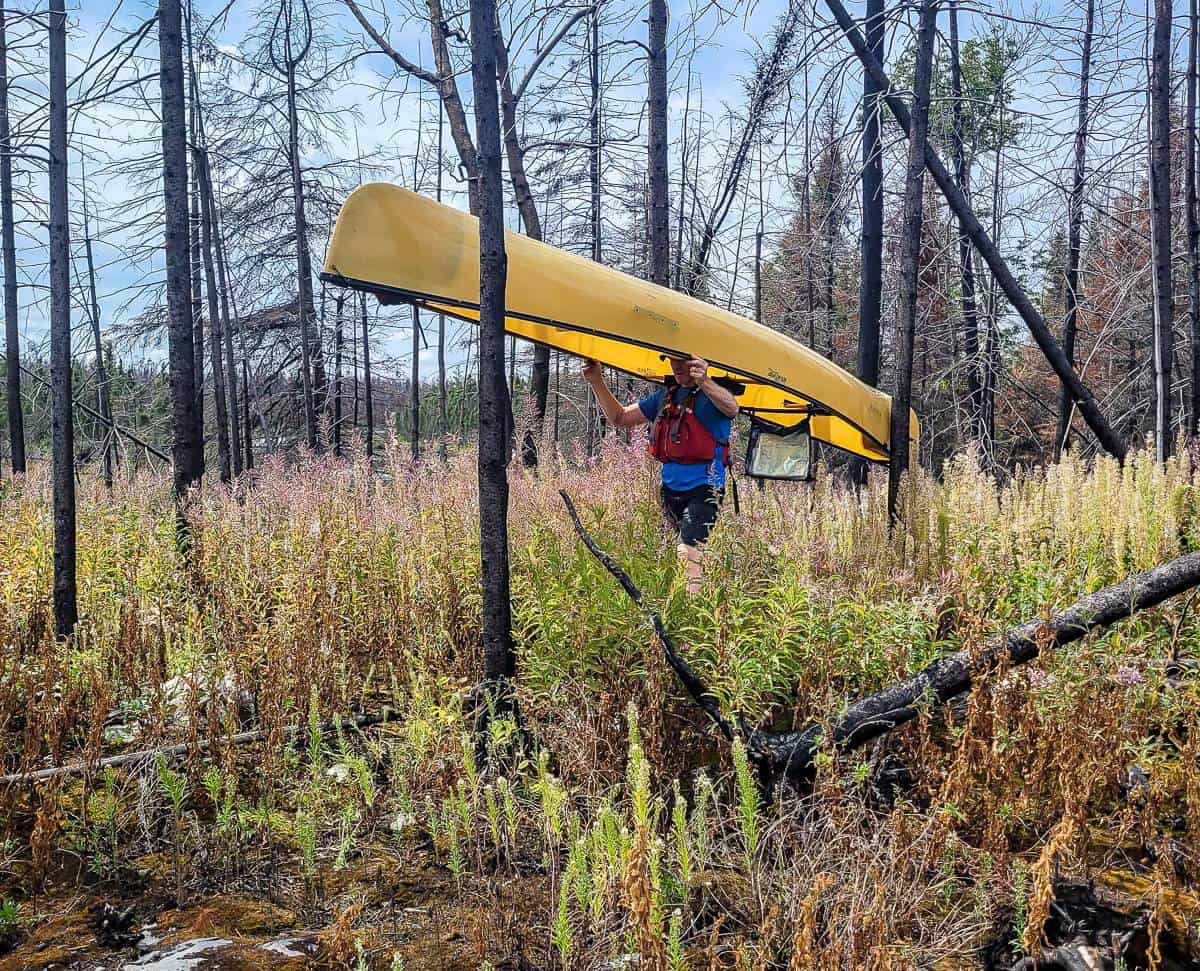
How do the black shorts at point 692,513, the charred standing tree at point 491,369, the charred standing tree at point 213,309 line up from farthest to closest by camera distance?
the charred standing tree at point 213,309, the black shorts at point 692,513, the charred standing tree at point 491,369

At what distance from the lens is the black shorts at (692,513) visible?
5340 millimetres

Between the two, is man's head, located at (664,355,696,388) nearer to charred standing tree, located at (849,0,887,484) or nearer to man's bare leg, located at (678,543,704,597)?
man's bare leg, located at (678,543,704,597)

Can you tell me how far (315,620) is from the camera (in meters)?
4.62

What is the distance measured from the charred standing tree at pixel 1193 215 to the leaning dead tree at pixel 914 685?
733 cm

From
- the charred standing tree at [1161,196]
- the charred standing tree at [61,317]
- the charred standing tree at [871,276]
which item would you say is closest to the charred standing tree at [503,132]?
the charred standing tree at [61,317]

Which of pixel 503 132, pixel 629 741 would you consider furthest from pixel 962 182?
pixel 629 741

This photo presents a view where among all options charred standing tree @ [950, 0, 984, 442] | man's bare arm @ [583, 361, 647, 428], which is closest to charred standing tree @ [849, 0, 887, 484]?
charred standing tree @ [950, 0, 984, 442]

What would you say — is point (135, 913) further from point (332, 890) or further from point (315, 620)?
point (315, 620)

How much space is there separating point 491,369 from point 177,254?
15.2 feet

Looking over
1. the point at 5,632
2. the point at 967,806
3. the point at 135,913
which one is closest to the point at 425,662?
the point at 135,913

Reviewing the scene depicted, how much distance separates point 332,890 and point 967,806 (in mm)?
2335

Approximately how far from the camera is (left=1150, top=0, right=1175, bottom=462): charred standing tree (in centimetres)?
775

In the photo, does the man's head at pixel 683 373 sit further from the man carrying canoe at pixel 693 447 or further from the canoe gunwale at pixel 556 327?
the canoe gunwale at pixel 556 327

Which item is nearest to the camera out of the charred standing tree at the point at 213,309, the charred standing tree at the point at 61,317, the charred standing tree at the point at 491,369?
the charred standing tree at the point at 491,369
